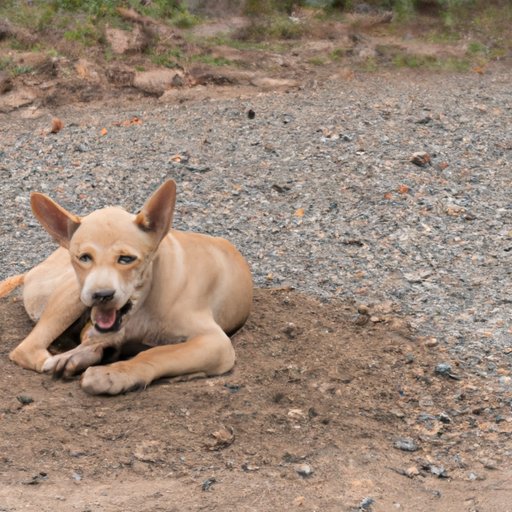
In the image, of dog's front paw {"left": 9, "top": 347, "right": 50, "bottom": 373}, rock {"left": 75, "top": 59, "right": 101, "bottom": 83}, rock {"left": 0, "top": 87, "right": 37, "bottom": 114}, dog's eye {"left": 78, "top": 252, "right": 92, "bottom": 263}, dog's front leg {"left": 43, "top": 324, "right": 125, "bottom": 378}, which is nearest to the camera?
dog's eye {"left": 78, "top": 252, "right": 92, "bottom": 263}

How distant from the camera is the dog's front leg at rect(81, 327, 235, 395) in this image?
5.95 meters

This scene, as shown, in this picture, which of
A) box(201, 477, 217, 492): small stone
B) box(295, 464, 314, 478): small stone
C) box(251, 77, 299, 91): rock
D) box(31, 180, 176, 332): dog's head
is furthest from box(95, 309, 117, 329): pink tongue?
box(251, 77, 299, 91): rock

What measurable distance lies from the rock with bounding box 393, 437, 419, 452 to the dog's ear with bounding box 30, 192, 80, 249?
205cm

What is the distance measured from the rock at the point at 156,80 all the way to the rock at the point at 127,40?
0.59 meters

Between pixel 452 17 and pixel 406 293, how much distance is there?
876 cm

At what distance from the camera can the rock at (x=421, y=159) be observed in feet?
34.8

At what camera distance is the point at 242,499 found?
5.10 metres

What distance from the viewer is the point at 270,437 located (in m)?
5.75

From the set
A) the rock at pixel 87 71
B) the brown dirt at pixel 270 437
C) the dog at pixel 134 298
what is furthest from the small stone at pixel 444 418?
the rock at pixel 87 71

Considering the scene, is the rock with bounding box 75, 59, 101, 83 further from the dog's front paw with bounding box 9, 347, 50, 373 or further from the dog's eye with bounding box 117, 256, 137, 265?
the dog's eye with bounding box 117, 256, 137, 265

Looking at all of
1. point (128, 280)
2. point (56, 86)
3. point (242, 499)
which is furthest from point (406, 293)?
point (56, 86)

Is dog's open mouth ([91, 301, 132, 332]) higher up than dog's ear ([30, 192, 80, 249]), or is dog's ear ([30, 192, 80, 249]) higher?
dog's ear ([30, 192, 80, 249])

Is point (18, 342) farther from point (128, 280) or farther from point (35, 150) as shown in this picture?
point (35, 150)

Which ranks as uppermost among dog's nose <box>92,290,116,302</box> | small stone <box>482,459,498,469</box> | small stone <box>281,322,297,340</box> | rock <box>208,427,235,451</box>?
dog's nose <box>92,290,116,302</box>
